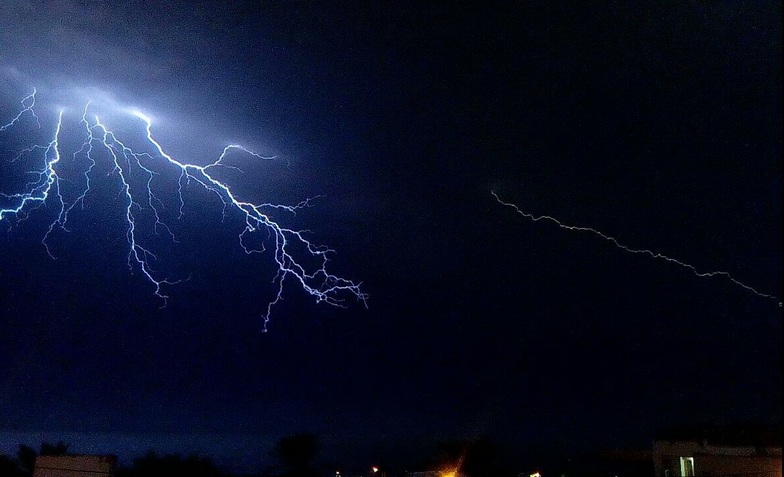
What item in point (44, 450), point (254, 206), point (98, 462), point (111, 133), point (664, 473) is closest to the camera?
point (98, 462)

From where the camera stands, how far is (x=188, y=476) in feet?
69.5

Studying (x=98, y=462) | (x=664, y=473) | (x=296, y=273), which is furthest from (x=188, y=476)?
(x=664, y=473)

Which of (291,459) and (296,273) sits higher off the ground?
(296,273)

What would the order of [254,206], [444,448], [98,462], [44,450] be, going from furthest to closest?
[444,448], [44,450], [254,206], [98,462]

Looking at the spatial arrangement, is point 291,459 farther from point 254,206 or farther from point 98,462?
point 98,462

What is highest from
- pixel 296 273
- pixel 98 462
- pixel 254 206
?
pixel 254 206

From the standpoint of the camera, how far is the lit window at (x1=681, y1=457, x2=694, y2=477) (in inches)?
571

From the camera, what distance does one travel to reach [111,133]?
57.3 feet

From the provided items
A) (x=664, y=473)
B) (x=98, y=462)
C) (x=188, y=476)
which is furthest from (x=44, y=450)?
(x=664, y=473)

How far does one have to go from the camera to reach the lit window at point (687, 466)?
1450cm

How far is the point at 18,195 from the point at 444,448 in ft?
44.6

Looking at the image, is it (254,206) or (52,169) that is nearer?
(52,169)

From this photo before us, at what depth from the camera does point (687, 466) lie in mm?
14688

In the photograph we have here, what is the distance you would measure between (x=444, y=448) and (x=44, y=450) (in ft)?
36.3
